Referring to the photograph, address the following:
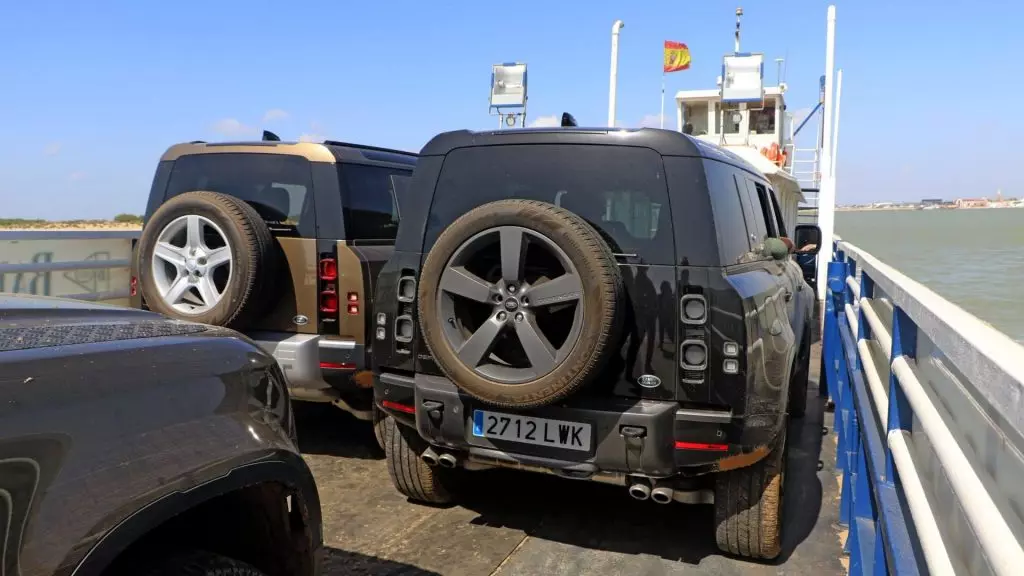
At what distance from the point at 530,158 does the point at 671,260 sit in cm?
82

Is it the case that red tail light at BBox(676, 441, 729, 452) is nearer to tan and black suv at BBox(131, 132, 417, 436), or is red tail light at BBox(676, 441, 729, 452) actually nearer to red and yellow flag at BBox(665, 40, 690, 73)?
tan and black suv at BBox(131, 132, 417, 436)

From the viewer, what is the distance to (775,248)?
4.64m

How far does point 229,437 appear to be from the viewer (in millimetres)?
1977

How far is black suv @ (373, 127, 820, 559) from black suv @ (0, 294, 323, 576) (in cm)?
122

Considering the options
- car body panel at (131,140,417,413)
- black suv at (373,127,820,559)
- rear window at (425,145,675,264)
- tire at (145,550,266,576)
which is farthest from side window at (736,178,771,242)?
tire at (145,550,266,576)

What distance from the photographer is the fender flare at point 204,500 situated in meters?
1.59

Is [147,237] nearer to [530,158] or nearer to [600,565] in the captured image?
[530,158]

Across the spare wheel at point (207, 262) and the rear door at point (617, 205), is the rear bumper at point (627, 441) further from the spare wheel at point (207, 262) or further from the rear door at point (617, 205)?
the spare wheel at point (207, 262)

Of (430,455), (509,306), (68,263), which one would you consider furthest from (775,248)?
(68,263)

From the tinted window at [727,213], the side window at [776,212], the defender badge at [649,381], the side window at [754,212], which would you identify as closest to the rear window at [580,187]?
the tinted window at [727,213]

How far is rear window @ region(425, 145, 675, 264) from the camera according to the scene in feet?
11.4

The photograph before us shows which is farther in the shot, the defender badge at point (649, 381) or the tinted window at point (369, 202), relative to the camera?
the tinted window at point (369, 202)

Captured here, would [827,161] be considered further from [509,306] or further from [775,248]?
[509,306]

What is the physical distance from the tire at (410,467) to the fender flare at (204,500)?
1819 millimetres
